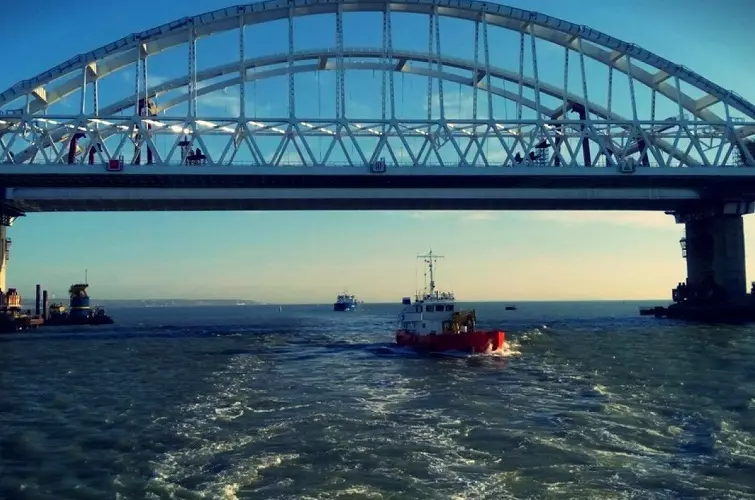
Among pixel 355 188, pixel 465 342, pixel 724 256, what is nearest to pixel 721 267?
pixel 724 256

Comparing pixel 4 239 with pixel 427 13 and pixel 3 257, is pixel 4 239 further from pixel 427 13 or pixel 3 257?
pixel 427 13

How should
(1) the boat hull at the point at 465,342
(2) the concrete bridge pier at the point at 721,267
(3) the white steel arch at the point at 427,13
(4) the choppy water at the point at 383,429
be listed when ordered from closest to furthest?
(4) the choppy water at the point at 383,429
(1) the boat hull at the point at 465,342
(3) the white steel arch at the point at 427,13
(2) the concrete bridge pier at the point at 721,267

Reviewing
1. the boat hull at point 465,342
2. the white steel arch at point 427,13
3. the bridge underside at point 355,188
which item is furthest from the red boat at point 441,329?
the white steel arch at point 427,13

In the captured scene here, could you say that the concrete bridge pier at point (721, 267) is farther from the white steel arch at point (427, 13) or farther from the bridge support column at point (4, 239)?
the bridge support column at point (4, 239)

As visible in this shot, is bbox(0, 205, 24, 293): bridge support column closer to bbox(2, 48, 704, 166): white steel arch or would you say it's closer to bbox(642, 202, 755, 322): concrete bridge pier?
bbox(2, 48, 704, 166): white steel arch

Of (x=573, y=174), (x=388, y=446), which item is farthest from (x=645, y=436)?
→ (x=573, y=174)

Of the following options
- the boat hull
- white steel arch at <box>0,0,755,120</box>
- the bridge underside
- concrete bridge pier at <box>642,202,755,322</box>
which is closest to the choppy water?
the boat hull

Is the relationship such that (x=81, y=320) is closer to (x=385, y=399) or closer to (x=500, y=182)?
(x=500, y=182)
